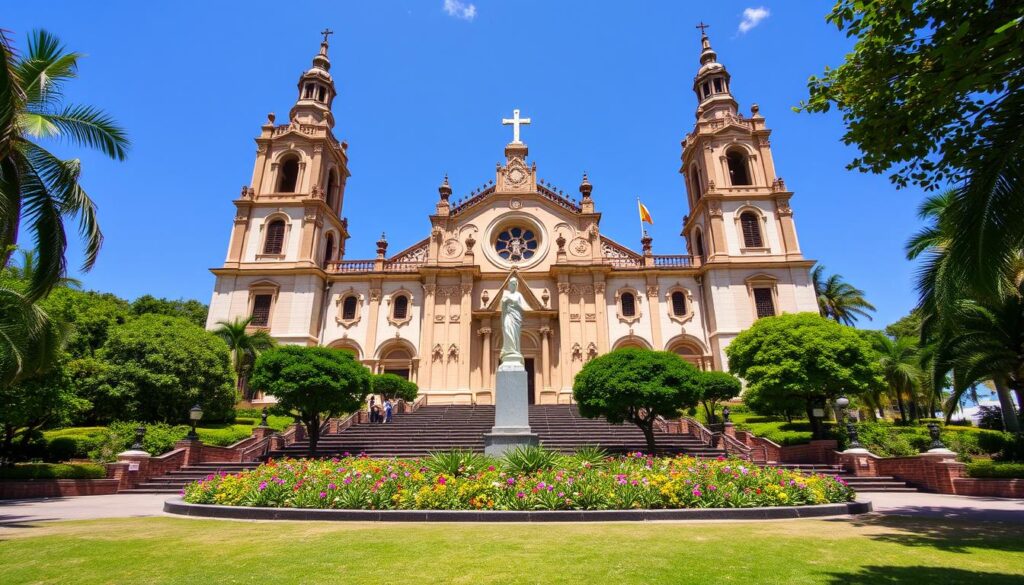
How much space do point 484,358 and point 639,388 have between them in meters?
14.3

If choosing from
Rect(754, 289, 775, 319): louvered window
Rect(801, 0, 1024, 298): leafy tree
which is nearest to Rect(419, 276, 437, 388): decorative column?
Rect(754, 289, 775, 319): louvered window

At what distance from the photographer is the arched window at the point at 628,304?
32.3 metres

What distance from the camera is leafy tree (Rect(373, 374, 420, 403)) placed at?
82.9 ft

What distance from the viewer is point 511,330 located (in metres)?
15.3

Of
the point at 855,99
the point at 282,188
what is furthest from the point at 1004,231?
the point at 282,188

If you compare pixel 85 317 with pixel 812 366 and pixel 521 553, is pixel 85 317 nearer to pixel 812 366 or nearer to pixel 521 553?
pixel 521 553

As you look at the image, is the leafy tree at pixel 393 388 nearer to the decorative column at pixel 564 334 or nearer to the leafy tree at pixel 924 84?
the decorative column at pixel 564 334

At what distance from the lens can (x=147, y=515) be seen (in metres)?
10.1

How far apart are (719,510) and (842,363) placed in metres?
13.9

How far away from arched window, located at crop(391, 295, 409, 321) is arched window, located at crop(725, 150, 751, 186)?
76.6 ft

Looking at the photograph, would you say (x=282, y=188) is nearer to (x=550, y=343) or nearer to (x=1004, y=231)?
(x=550, y=343)

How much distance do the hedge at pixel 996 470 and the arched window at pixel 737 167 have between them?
81.5 feet

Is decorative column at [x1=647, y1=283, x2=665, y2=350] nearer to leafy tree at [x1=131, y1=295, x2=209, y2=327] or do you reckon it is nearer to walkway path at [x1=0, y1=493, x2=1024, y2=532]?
walkway path at [x1=0, y1=493, x2=1024, y2=532]

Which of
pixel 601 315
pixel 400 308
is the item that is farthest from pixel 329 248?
pixel 601 315
